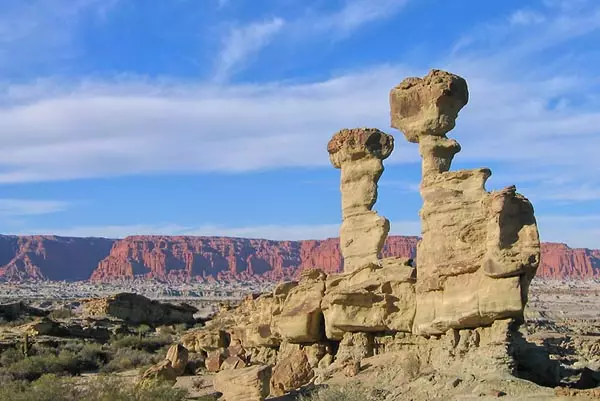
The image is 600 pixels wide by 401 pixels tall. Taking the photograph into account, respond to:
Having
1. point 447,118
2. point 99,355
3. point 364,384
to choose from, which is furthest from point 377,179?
point 99,355

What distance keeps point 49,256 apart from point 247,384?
172 metres

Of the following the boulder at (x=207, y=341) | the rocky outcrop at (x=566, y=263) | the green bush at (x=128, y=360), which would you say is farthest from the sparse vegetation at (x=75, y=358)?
the rocky outcrop at (x=566, y=263)

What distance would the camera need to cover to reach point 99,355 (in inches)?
1003

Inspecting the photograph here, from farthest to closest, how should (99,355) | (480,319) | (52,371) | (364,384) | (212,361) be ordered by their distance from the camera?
(99,355), (52,371), (212,361), (364,384), (480,319)

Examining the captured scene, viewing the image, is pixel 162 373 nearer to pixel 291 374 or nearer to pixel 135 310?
pixel 291 374

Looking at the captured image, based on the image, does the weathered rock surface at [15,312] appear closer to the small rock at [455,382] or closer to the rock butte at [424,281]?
the rock butte at [424,281]

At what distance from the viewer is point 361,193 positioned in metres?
16.7

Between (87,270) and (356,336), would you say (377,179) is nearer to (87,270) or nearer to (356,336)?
(356,336)

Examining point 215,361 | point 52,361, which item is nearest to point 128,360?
point 52,361

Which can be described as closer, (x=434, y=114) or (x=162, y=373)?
(x=434, y=114)

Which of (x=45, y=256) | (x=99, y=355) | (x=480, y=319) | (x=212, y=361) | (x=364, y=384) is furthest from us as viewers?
(x=45, y=256)

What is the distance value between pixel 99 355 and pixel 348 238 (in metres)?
12.2

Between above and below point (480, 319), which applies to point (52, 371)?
below

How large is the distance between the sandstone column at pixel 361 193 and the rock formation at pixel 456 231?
122cm
